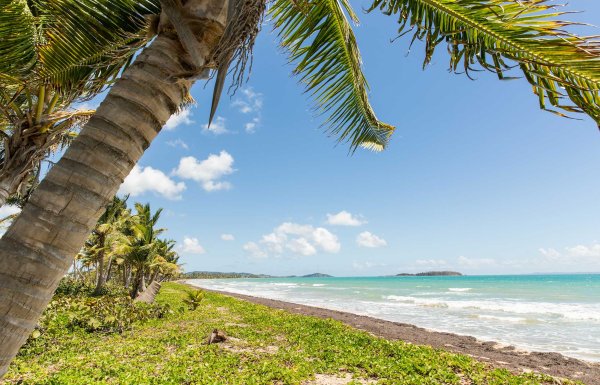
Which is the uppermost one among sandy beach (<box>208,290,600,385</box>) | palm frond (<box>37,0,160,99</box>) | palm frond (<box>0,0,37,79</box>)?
palm frond (<box>0,0,37,79</box>)

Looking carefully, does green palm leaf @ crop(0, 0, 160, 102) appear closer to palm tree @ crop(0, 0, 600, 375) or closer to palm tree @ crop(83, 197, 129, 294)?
palm tree @ crop(0, 0, 600, 375)

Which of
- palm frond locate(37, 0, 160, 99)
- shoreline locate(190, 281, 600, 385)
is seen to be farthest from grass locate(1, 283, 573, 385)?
palm frond locate(37, 0, 160, 99)

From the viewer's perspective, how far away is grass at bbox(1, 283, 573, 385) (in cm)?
684

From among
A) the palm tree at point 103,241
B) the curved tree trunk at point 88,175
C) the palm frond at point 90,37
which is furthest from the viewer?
the palm tree at point 103,241

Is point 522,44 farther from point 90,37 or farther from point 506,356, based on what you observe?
point 506,356

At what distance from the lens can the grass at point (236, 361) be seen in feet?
22.4

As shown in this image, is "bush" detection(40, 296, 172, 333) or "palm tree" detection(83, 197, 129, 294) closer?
"bush" detection(40, 296, 172, 333)

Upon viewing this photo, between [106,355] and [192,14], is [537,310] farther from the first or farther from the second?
[192,14]

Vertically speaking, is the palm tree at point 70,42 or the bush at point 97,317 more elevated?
the palm tree at point 70,42

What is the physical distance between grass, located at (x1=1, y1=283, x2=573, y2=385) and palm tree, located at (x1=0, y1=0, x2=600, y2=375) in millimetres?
5823

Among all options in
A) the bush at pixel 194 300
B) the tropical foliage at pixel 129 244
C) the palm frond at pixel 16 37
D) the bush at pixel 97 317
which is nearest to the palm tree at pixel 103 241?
the tropical foliage at pixel 129 244

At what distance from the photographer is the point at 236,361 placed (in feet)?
26.8

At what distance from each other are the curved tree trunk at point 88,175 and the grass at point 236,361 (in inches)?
227

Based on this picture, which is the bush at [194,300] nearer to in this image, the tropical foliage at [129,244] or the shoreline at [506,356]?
the tropical foliage at [129,244]
